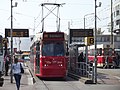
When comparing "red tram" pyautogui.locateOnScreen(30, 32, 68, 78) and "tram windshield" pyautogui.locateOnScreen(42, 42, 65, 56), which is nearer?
"red tram" pyautogui.locateOnScreen(30, 32, 68, 78)

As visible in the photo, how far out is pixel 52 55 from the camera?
29672mm

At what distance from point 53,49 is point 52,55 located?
47 cm

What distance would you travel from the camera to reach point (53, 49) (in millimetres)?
29828

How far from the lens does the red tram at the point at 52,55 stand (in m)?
29.4

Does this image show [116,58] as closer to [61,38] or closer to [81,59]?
[81,59]

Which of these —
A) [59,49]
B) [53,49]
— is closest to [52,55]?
[53,49]

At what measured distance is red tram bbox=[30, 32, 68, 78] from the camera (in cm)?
2941

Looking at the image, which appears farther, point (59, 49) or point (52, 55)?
point (59, 49)

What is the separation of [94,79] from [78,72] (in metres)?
8.09

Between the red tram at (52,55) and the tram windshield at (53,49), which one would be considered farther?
the tram windshield at (53,49)

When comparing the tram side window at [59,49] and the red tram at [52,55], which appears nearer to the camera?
the red tram at [52,55]

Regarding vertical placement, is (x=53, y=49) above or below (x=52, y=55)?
above

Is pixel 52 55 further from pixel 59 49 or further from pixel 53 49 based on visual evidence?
pixel 59 49

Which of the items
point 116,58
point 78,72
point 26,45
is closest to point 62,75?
point 78,72
